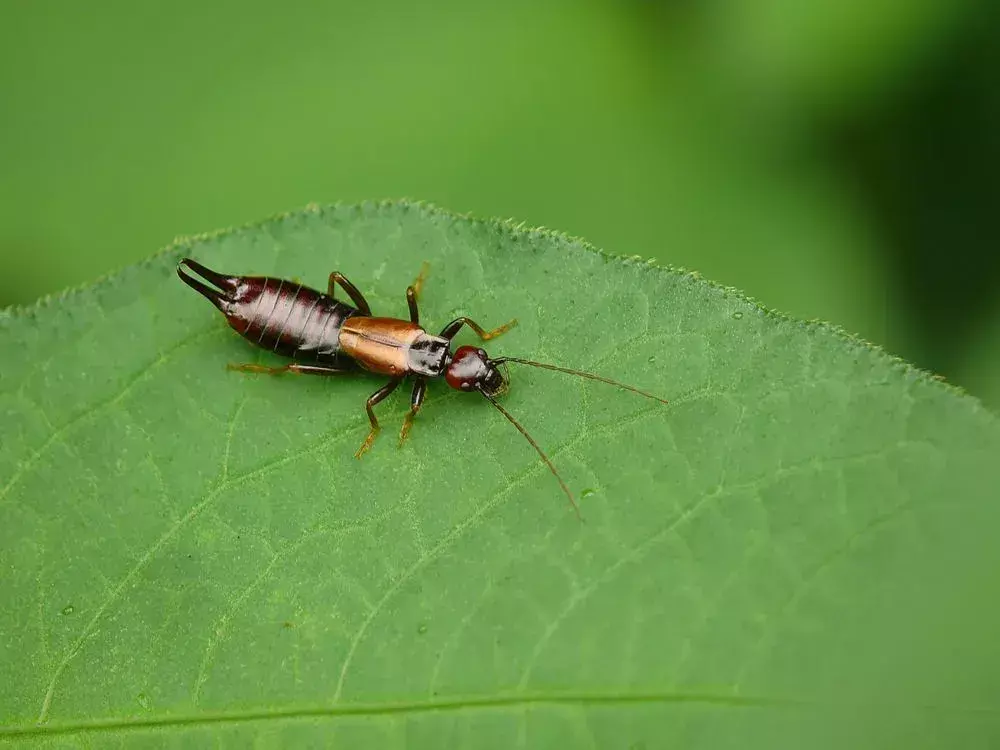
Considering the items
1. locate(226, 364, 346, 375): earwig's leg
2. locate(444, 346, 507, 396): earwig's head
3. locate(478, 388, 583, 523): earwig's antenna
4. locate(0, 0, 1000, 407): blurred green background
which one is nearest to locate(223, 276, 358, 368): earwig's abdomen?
locate(226, 364, 346, 375): earwig's leg

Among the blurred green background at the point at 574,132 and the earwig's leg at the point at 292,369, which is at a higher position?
the blurred green background at the point at 574,132

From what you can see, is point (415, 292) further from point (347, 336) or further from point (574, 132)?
point (574, 132)

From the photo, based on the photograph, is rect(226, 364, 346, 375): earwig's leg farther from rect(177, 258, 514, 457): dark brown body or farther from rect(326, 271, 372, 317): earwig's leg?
rect(326, 271, 372, 317): earwig's leg

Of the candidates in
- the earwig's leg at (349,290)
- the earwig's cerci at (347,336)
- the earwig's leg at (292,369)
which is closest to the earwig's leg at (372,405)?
the earwig's cerci at (347,336)

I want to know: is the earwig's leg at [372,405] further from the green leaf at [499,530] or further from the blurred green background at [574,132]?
the blurred green background at [574,132]

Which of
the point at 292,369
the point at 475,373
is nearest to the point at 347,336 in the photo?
the point at 292,369
